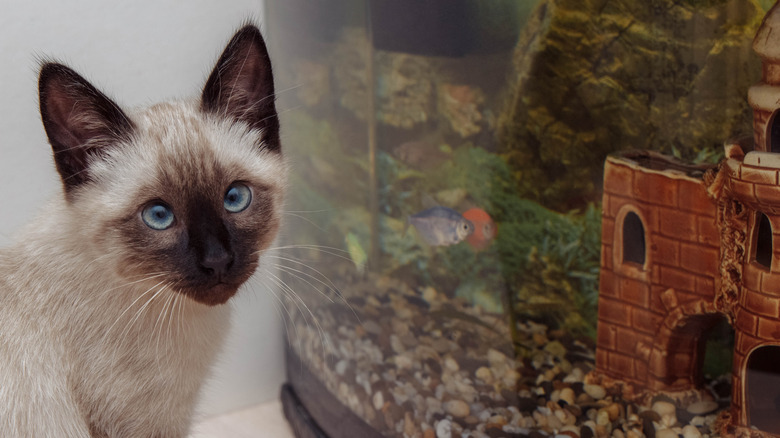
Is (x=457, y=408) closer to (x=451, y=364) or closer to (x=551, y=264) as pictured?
(x=451, y=364)

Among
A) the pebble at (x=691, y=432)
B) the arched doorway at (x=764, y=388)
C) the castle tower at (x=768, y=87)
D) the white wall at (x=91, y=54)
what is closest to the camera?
the castle tower at (x=768, y=87)

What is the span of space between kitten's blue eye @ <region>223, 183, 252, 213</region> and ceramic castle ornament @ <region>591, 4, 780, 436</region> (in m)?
0.66

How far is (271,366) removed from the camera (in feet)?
7.04

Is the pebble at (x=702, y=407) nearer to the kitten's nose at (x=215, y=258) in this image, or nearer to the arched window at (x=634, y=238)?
the arched window at (x=634, y=238)

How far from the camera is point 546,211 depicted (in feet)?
4.81

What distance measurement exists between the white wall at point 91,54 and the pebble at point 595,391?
794 mm

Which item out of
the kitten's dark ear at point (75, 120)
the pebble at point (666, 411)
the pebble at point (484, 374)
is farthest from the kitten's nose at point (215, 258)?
the pebble at point (666, 411)

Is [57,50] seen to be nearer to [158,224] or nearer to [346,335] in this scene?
[158,224]

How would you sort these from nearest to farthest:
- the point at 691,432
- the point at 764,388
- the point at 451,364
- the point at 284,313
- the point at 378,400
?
the point at 764,388
the point at 691,432
the point at 451,364
the point at 378,400
the point at 284,313

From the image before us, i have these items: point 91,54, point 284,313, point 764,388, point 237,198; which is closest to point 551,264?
point 764,388

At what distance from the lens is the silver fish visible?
1473mm

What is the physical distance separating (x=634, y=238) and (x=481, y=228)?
298 mm

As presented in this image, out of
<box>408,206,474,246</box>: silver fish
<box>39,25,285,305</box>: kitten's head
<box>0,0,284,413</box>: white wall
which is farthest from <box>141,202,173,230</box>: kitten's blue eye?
<box>408,206,474,246</box>: silver fish

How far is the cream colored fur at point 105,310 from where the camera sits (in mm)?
1176
